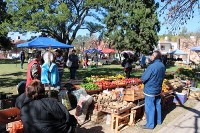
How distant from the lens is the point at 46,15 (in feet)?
116

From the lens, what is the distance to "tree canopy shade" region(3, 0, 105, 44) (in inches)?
1373

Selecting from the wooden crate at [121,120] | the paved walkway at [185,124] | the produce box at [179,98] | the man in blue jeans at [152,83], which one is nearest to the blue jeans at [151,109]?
the man in blue jeans at [152,83]

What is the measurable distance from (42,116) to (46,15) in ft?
105

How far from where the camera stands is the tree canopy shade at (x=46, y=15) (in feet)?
114

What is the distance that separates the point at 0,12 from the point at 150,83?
13.6 meters

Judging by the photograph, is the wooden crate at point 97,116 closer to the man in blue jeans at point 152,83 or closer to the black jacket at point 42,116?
the man in blue jeans at point 152,83

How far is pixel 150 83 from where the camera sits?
777 cm

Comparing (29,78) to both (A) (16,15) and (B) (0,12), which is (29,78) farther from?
(A) (16,15)

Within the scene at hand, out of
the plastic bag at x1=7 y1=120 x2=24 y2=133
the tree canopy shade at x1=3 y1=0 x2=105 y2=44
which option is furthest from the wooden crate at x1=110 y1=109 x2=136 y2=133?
the tree canopy shade at x1=3 y1=0 x2=105 y2=44

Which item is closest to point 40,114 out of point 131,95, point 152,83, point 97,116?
point 97,116

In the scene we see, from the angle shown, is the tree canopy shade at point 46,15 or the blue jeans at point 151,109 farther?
the tree canopy shade at point 46,15

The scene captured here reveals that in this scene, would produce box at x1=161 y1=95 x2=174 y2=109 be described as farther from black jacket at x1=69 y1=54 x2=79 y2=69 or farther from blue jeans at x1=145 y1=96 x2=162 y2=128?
black jacket at x1=69 y1=54 x2=79 y2=69

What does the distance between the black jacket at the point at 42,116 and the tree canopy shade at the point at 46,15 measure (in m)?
30.6

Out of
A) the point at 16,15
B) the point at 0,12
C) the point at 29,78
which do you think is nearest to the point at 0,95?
the point at 29,78
